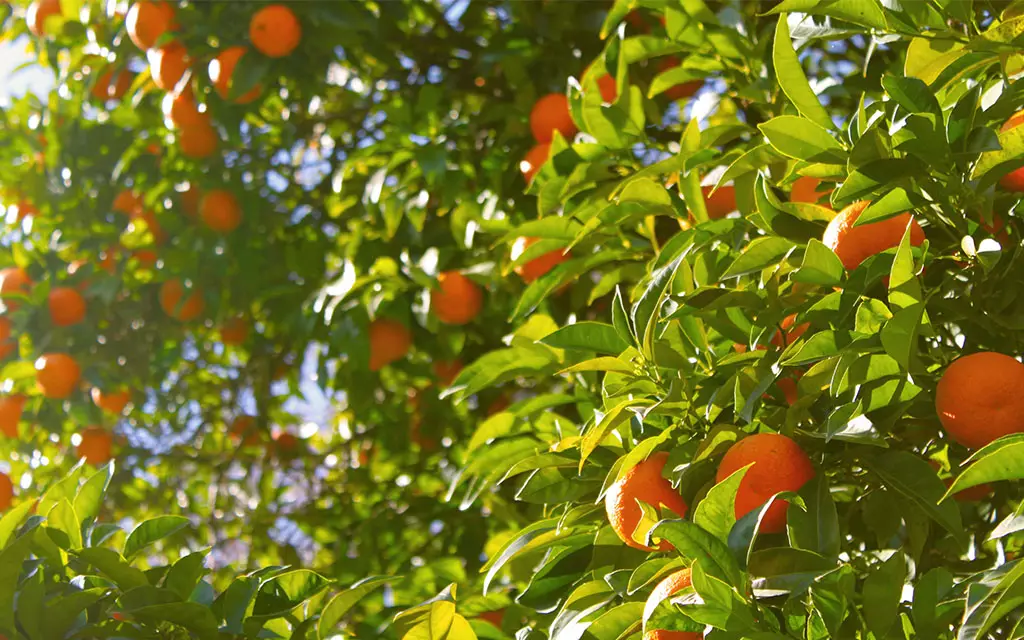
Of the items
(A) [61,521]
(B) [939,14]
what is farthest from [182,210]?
(B) [939,14]

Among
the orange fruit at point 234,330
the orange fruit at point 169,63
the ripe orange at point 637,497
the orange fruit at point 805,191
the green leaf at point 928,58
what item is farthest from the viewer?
the orange fruit at point 234,330

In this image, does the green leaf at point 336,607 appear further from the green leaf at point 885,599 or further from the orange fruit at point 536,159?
the orange fruit at point 536,159

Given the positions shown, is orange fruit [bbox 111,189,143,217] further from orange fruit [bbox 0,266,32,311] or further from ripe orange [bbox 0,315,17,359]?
ripe orange [bbox 0,315,17,359]

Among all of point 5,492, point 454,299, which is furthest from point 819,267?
point 5,492

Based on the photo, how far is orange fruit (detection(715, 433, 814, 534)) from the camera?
0.97 meters

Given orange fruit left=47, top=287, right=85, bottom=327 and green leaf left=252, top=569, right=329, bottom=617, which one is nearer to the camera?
green leaf left=252, top=569, right=329, bottom=617

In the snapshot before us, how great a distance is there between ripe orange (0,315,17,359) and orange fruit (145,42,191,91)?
74 cm

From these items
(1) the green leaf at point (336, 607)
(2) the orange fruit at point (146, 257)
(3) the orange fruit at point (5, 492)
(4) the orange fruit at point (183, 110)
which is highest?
(4) the orange fruit at point (183, 110)

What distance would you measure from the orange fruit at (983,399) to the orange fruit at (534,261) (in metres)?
0.81

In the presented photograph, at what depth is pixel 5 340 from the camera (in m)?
2.56

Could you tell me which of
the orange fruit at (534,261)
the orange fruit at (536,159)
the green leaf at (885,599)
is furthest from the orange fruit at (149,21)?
the green leaf at (885,599)

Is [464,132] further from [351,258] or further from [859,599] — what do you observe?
[859,599]

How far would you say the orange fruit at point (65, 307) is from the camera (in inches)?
98.3

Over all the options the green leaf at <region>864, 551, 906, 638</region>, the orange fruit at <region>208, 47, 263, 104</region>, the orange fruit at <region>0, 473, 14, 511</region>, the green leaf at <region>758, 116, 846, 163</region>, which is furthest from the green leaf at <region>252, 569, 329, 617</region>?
the orange fruit at <region>0, 473, 14, 511</region>
